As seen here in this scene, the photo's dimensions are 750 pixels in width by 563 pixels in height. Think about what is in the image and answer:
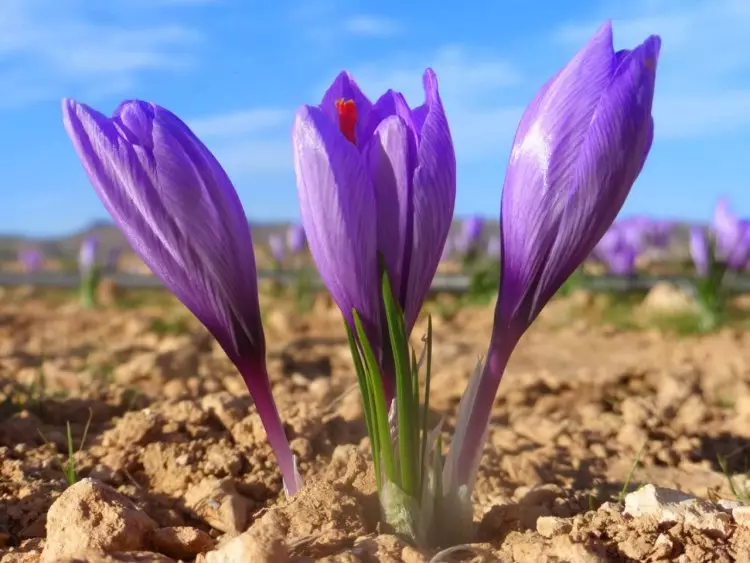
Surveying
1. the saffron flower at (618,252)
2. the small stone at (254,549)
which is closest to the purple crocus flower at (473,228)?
the saffron flower at (618,252)

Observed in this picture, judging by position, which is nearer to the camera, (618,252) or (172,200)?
(172,200)

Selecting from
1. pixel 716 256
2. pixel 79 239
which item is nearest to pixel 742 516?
pixel 716 256

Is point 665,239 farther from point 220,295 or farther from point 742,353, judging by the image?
point 220,295

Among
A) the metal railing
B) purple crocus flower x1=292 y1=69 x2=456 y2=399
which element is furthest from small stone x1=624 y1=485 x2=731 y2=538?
the metal railing

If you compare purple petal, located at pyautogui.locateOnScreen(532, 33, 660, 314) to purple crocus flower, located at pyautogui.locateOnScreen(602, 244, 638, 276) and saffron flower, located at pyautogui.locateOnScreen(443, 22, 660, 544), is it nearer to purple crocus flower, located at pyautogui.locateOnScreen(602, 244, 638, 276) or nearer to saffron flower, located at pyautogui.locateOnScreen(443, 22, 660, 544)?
saffron flower, located at pyautogui.locateOnScreen(443, 22, 660, 544)

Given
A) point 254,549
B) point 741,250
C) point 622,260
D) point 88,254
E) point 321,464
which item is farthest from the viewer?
point 88,254

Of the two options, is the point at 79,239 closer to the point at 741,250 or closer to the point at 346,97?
the point at 741,250
